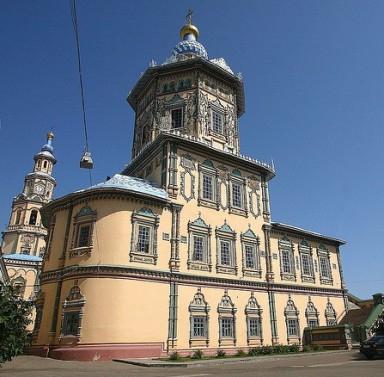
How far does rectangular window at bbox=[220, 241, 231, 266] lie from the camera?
22684 mm

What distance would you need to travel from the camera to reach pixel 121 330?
17531mm

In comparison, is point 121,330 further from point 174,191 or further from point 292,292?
point 292,292

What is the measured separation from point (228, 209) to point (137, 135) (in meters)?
11.0

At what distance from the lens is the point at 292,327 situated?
24500mm

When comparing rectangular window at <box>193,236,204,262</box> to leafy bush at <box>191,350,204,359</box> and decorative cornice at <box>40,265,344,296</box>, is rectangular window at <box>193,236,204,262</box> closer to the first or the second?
decorative cornice at <box>40,265,344,296</box>

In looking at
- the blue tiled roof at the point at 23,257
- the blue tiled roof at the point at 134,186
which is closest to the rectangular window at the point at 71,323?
the blue tiled roof at the point at 134,186

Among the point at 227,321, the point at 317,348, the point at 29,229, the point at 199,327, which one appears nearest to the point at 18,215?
the point at 29,229

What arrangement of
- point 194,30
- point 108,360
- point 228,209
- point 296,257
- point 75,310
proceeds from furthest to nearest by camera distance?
point 194,30 → point 296,257 → point 228,209 → point 75,310 → point 108,360

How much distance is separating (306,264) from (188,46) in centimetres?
2106

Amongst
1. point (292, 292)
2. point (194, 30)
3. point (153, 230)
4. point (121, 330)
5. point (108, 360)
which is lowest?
point (108, 360)

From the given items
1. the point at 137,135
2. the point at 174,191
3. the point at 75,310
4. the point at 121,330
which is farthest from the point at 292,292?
the point at 137,135

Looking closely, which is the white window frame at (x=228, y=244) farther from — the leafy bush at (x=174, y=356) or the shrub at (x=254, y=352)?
the leafy bush at (x=174, y=356)

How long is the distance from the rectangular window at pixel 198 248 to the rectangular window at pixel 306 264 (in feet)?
32.4

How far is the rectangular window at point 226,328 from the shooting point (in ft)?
68.8
